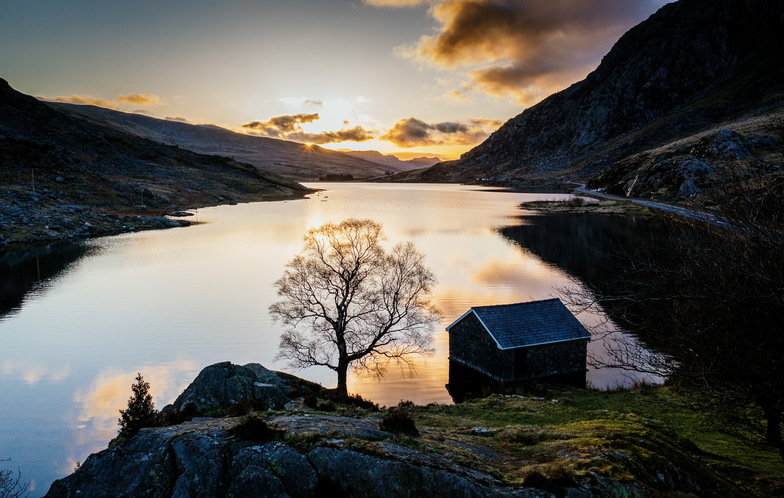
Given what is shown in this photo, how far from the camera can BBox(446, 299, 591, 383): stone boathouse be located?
105 feet

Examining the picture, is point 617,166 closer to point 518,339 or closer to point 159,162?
point 518,339

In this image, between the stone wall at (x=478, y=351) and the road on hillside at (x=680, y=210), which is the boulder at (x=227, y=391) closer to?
the stone wall at (x=478, y=351)

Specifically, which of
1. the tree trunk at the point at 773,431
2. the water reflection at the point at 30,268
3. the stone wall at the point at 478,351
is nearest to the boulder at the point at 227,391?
the stone wall at the point at 478,351

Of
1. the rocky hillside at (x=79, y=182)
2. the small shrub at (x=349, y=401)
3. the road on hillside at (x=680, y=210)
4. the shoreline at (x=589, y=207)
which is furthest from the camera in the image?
the shoreline at (x=589, y=207)

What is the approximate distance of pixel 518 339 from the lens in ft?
105

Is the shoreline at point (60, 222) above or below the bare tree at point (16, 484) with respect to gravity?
above

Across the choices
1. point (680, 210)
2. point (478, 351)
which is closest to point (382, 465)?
point (478, 351)

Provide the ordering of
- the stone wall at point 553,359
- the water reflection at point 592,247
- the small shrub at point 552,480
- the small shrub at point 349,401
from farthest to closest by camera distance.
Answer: the water reflection at point 592,247 → the stone wall at point 553,359 → the small shrub at point 349,401 → the small shrub at point 552,480

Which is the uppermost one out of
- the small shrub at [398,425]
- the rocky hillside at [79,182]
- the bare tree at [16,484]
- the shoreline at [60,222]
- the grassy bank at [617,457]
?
the rocky hillside at [79,182]

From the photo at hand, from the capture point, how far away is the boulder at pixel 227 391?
21688 mm

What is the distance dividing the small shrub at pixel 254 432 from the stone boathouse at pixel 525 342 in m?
22.8

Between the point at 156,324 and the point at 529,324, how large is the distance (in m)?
35.7

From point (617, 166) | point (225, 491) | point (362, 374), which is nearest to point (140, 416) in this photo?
point (225, 491)

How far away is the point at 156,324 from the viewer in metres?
43.9
